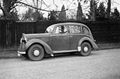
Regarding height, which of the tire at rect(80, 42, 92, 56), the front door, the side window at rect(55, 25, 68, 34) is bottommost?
the tire at rect(80, 42, 92, 56)

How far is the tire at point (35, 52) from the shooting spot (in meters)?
9.14

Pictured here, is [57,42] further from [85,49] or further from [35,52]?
[85,49]

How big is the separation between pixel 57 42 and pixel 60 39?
0.25 meters

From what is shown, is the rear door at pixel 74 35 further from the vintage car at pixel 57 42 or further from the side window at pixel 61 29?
the side window at pixel 61 29

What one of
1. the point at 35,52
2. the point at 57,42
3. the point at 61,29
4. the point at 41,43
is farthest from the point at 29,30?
the point at 35,52

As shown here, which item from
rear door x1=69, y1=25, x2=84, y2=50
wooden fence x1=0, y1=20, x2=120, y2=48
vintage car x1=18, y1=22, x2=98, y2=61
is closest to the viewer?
vintage car x1=18, y1=22, x2=98, y2=61

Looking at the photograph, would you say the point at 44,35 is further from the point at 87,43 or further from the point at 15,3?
the point at 15,3

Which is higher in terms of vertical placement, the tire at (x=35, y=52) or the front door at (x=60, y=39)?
the front door at (x=60, y=39)

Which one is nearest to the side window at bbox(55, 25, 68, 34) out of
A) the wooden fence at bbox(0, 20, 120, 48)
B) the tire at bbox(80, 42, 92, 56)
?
the tire at bbox(80, 42, 92, 56)

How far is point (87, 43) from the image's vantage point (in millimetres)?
10672

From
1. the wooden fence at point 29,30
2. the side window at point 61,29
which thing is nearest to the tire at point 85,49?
the side window at point 61,29

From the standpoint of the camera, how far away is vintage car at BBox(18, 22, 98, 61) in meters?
9.23

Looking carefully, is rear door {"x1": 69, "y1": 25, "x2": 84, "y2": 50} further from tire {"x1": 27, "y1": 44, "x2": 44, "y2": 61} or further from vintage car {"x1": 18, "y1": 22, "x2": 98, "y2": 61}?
tire {"x1": 27, "y1": 44, "x2": 44, "y2": 61}

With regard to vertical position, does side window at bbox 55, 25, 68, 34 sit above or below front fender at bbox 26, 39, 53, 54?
above
